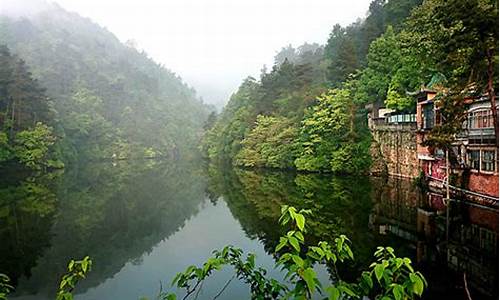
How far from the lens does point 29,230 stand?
542 inches

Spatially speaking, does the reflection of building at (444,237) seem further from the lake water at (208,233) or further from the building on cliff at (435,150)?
the building on cliff at (435,150)

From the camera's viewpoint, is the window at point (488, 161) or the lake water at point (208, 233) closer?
the lake water at point (208, 233)

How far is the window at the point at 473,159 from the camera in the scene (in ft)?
57.8

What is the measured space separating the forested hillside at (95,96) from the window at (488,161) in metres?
37.7

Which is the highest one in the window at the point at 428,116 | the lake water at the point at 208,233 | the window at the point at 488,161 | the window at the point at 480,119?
the window at the point at 428,116

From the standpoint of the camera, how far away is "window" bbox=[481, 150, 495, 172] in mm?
16328

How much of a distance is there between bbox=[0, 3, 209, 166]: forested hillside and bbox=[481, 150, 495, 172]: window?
37.7m

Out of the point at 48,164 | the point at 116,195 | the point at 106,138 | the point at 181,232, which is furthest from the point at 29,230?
the point at 106,138

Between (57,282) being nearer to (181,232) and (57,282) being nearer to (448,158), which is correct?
(181,232)


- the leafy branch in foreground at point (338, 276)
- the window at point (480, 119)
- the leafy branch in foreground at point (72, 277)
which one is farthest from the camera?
the window at point (480, 119)

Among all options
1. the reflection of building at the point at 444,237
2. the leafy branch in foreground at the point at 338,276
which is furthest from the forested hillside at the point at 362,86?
the leafy branch in foreground at the point at 338,276

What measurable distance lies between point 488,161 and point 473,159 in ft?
3.85

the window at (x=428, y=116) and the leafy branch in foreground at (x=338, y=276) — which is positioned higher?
the window at (x=428, y=116)

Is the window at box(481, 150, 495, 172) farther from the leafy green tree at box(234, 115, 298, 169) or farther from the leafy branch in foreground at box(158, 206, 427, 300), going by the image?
the leafy green tree at box(234, 115, 298, 169)
